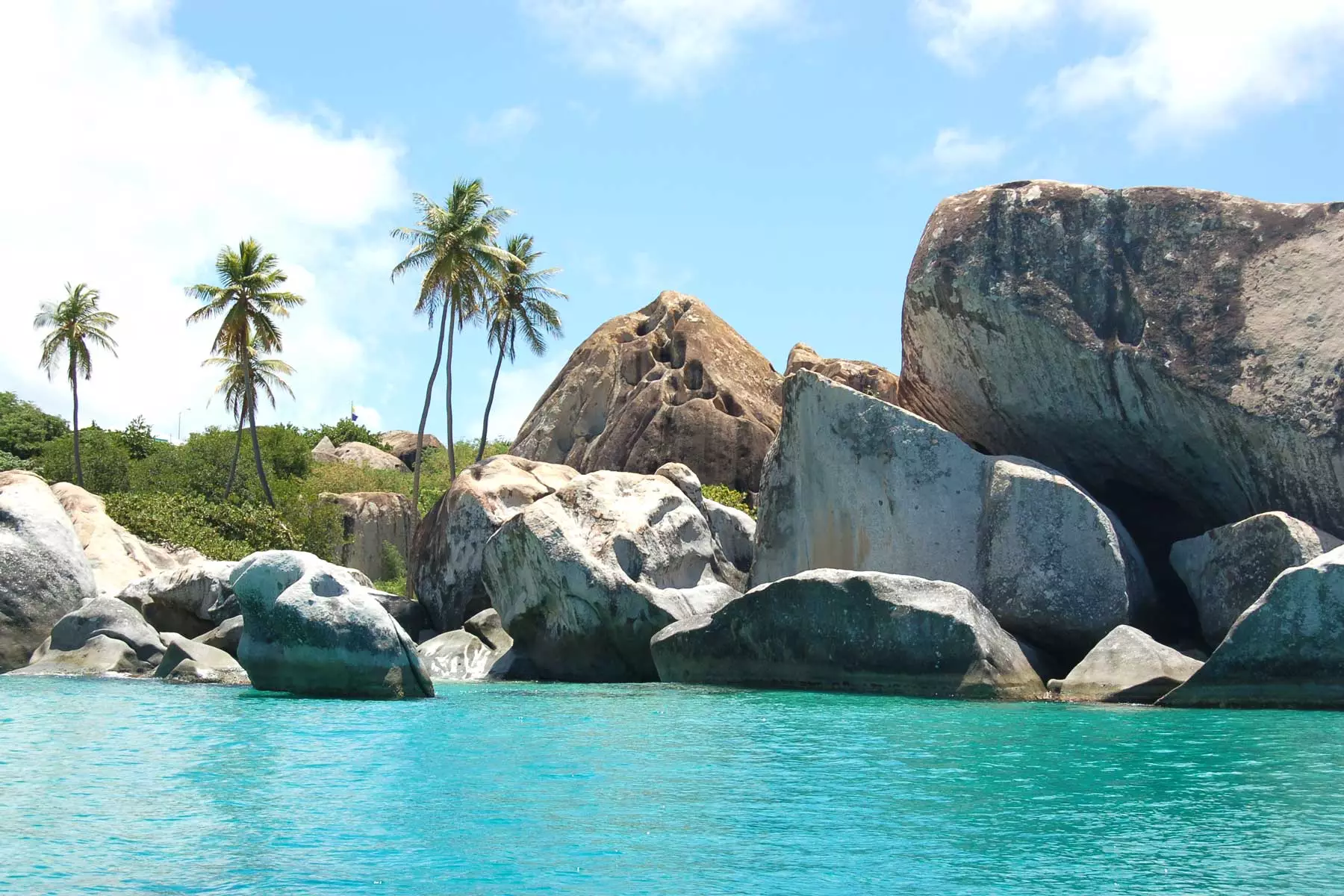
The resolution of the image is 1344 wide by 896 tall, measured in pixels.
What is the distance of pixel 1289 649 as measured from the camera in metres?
16.4

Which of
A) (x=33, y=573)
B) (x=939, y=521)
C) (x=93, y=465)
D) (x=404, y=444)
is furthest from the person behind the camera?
(x=404, y=444)

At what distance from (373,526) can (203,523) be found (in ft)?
37.9

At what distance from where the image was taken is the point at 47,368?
49531 millimetres

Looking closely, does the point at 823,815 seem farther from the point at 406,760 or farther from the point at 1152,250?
the point at 1152,250

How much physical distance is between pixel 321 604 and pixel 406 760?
5724 millimetres

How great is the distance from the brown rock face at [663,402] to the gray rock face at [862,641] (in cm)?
1688

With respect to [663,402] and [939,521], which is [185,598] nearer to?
[939,521]

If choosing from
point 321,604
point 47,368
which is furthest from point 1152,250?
point 47,368

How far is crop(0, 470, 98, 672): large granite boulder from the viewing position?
22438mm

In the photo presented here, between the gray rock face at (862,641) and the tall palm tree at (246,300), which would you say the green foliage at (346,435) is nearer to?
the tall palm tree at (246,300)

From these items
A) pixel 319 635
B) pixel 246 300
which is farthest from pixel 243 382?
pixel 319 635

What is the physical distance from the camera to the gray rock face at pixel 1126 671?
1736 centimetres

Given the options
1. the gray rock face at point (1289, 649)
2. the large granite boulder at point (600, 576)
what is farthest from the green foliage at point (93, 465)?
the gray rock face at point (1289, 649)

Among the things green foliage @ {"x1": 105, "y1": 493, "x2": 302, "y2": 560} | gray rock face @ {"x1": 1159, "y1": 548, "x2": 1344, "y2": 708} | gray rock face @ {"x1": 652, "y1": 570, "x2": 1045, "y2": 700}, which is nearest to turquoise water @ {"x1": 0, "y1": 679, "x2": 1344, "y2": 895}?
gray rock face @ {"x1": 1159, "y1": 548, "x2": 1344, "y2": 708}
